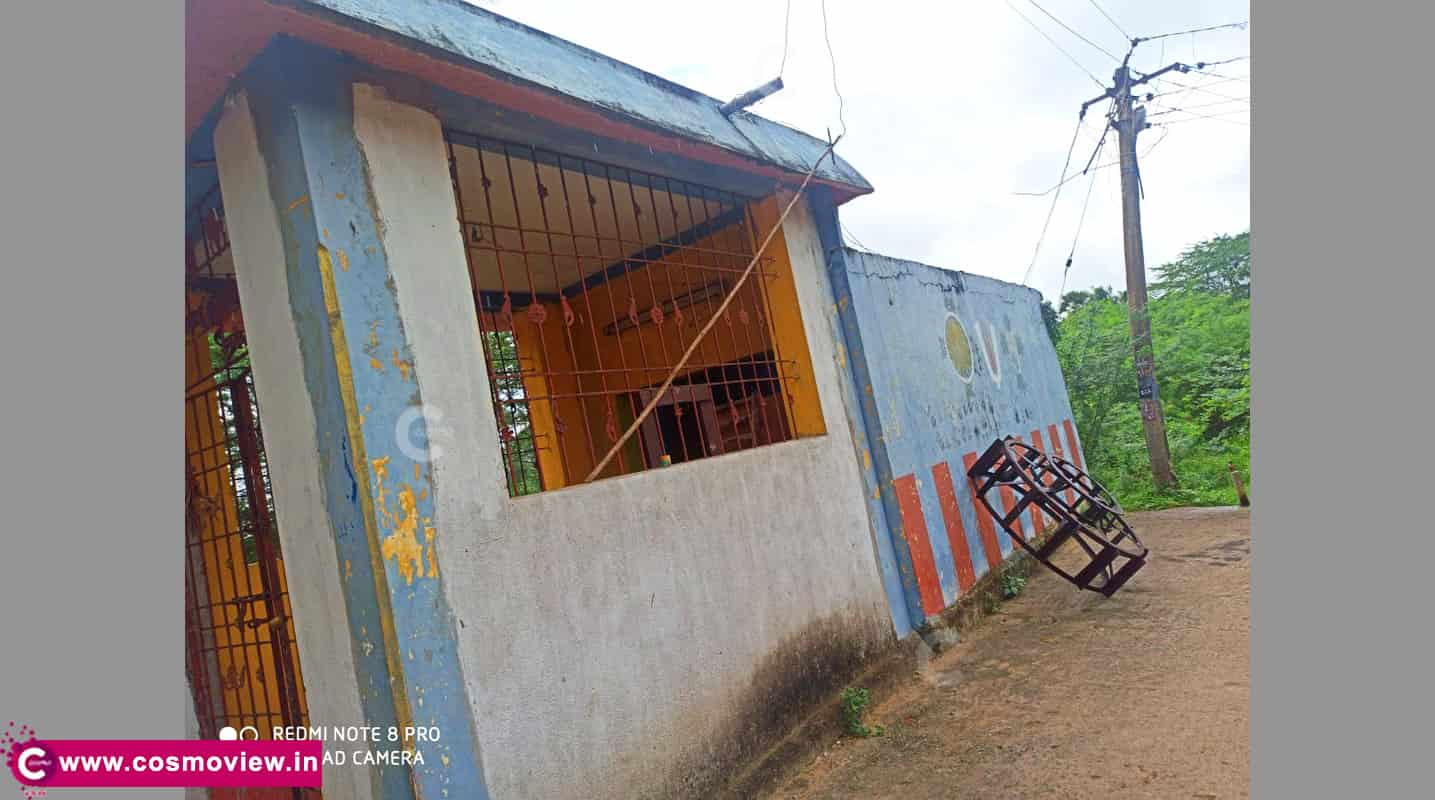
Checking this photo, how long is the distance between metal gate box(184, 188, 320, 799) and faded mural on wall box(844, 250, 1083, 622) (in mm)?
3699

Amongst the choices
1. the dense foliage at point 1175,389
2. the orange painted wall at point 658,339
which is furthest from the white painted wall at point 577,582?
the dense foliage at point 1175,389

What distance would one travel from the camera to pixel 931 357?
6.83 m

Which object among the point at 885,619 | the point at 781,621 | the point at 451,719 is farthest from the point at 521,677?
the point at 885,619

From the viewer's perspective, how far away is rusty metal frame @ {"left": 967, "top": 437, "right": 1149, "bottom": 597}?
18.6ft

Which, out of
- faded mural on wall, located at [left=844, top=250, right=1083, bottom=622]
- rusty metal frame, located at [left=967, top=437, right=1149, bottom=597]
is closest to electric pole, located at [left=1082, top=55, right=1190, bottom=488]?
faded mural on wall, located at [left=844, top=250, right=1083, bottom=622]

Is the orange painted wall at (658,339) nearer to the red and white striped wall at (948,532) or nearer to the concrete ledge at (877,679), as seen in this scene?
the red and white striped wall at (948,532)

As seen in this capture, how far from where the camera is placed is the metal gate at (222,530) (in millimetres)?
3516

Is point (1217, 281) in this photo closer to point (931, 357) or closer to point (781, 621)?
point (931, 357)

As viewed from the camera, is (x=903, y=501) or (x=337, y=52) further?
(x=903, y=501)

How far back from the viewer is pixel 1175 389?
15188 mm

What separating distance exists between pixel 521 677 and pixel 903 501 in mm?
3485
